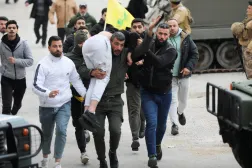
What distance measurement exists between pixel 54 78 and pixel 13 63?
9.47 ft

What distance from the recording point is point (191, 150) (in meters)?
11.8

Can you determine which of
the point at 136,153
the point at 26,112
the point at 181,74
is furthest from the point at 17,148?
the point at 26,112

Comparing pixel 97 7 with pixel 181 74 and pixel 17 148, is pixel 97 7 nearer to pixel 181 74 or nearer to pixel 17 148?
pixel 181 74

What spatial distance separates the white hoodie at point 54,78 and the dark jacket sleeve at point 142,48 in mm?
825

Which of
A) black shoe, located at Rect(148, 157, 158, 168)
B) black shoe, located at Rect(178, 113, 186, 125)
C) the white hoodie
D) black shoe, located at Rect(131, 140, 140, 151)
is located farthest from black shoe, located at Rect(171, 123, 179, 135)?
the white hoodie

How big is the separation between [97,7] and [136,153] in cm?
1983

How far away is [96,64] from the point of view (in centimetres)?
987

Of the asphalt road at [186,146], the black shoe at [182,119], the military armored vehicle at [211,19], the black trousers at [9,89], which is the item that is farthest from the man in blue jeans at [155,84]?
the military armored vehicle at [211,19]

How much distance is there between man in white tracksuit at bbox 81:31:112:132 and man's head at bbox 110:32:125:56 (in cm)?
6

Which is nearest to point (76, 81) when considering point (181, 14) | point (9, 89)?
point (9, 89)

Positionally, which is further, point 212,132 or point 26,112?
point 26,112

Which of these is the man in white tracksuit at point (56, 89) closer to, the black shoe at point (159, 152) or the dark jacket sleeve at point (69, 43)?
the black shoe at point (159, 152)

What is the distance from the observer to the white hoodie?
10.1 m

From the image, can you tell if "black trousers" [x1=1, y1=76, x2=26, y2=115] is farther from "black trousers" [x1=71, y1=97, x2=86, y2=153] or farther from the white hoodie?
the white hoodie
